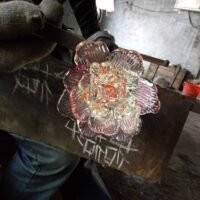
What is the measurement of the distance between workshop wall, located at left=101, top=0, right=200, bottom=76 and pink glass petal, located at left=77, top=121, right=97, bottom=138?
432cm

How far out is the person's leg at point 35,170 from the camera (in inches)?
25.8

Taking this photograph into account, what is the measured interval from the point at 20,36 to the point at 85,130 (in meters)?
0.23

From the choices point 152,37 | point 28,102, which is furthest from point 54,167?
point 152,37

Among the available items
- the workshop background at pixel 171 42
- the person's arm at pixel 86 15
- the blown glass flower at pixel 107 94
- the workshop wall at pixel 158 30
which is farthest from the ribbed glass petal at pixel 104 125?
the workshop wall at pixel 158 30

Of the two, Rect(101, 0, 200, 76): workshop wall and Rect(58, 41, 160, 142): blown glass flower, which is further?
Rect(101, 0, 200, 76): workshop wall

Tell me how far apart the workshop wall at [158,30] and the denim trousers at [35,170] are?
424 cm

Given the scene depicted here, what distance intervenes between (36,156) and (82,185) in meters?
0.32

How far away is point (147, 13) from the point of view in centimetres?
513

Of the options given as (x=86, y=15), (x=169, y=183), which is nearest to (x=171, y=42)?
(x=169, y=183)

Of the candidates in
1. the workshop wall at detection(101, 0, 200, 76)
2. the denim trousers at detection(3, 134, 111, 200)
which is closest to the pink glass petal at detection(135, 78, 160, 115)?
the denim trousers at detection(3, 134, 111, 200)

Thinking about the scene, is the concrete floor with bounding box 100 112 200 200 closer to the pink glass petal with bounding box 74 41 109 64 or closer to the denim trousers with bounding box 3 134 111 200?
the denim trousers with bounding box 3 134 111 200

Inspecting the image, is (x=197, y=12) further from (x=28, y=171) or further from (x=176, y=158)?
(x=28, y=171)

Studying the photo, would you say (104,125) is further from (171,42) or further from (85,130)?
(171,42)

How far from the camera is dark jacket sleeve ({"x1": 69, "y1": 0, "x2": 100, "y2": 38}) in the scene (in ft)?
2.77
